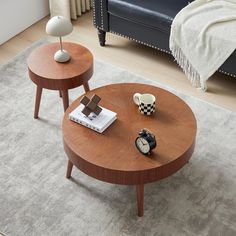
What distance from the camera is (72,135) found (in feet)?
7.72

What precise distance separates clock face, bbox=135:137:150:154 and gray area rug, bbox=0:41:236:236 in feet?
1.34

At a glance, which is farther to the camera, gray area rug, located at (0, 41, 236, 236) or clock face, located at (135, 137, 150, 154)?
gray area rug, located at (0, 41, 236, 236)

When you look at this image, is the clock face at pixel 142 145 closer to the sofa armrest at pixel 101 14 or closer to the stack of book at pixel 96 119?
the stack of book at pixel 96 119

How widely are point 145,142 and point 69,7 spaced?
2.19 meters

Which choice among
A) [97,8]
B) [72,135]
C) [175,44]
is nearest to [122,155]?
[72,135]

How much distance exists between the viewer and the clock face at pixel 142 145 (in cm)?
220

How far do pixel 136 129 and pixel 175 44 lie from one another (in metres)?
1.11

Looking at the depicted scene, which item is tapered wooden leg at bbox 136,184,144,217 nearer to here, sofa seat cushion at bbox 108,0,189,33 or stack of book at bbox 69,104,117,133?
stack of book at bbox 69,104,117,133

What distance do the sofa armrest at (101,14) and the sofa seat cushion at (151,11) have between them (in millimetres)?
129

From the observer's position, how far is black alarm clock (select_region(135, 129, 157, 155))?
2.19 metres

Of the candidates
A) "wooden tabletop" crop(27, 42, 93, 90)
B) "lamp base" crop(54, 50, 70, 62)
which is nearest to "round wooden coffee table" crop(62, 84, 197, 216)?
"wooden tabletop" crop(27, 42, 93, 90)

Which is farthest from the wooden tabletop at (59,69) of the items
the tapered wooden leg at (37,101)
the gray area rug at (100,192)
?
the gray area rug at (100,192)

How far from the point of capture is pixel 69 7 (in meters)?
3.99

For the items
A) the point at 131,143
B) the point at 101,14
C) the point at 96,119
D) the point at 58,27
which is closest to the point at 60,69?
the point at 58,27
